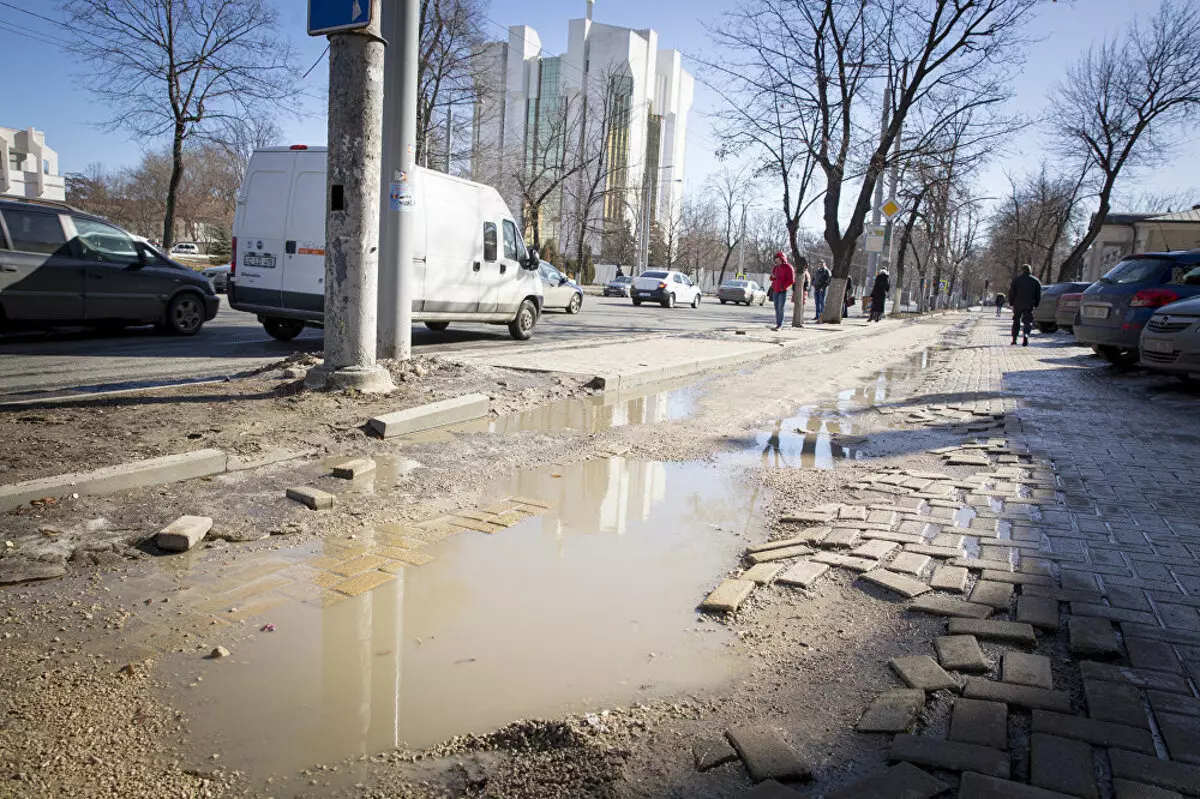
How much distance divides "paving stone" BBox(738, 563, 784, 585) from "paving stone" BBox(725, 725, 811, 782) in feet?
3.91

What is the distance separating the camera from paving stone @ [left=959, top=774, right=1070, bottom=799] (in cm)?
201

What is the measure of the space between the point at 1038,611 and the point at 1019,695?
2.55 feet

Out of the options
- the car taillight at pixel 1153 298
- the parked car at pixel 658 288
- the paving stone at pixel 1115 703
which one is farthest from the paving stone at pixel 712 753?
the parked car at pixel 658 288

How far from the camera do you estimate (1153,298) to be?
459 inches

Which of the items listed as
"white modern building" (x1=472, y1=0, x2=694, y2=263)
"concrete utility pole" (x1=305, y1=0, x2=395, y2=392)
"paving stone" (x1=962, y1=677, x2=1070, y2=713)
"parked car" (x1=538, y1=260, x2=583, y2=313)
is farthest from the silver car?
"white modern building" (x1=472, y1=0, x2=694, y2=263)

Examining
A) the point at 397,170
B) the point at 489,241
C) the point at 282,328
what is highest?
the point at 397,170

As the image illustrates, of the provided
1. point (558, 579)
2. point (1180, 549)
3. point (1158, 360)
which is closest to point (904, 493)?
point (1180, 549)

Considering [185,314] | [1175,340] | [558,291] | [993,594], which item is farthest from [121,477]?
[558,291]

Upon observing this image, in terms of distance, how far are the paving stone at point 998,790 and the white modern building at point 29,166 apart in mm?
62831

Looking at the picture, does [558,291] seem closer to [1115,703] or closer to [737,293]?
[1115,703]

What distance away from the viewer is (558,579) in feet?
11.7

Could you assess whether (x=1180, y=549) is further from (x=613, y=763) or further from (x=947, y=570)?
(x=613, y=763)

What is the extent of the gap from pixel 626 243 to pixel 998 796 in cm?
7514

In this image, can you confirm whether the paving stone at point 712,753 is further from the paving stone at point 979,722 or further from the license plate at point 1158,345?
the license plate at point 1158,345
